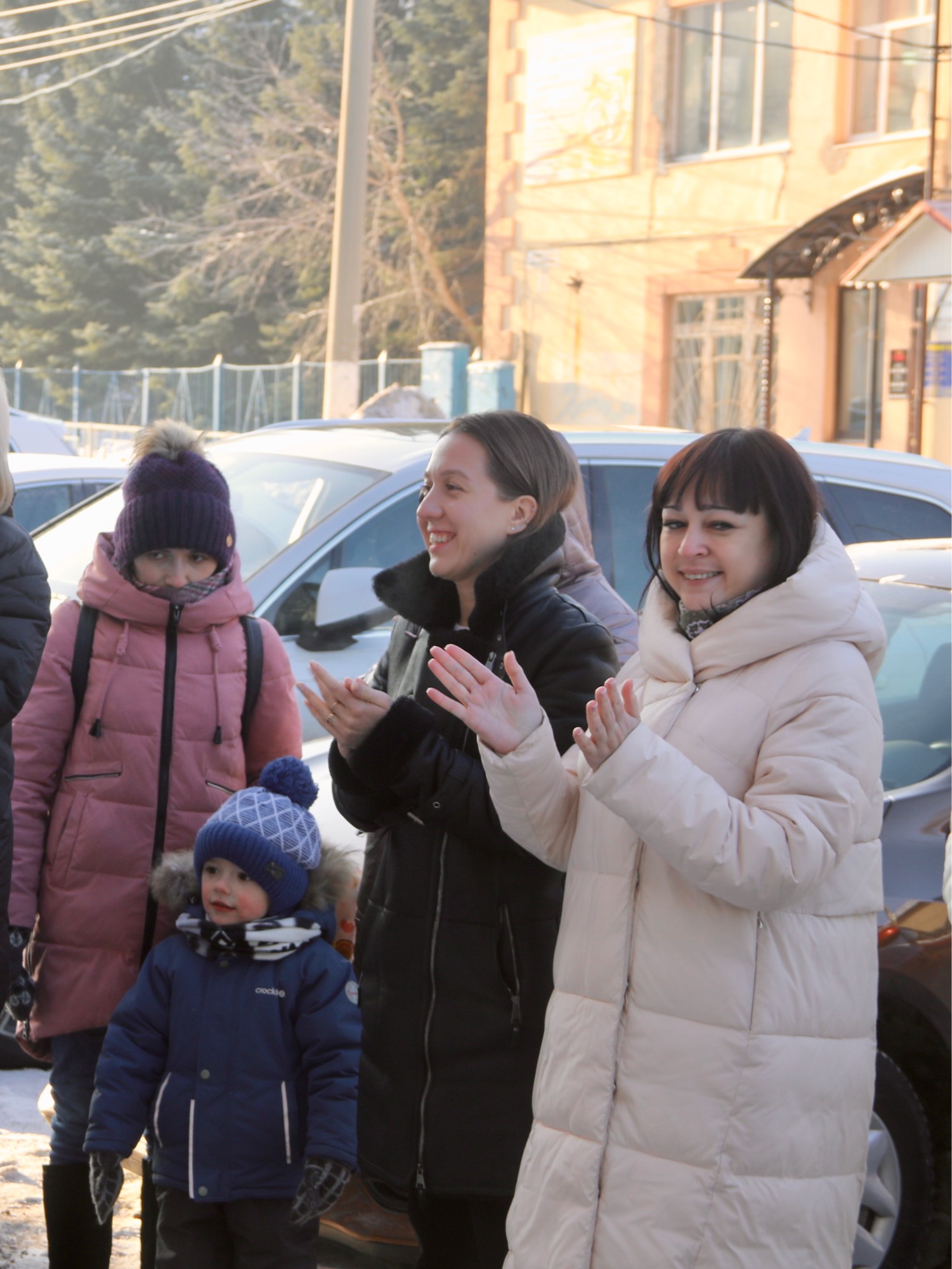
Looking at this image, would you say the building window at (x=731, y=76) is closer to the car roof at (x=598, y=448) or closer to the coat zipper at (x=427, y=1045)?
the car roof at (x=598, y=448)

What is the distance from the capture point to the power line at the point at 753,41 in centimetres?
1791

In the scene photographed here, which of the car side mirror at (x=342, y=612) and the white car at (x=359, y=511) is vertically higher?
the white car at (x=359, y=511)

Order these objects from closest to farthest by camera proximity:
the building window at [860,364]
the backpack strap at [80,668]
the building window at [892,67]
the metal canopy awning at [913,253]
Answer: the backpack strap at [80,668], the metal canopy awning at [913,253], the building window at [892,67], the building window at [860,364]

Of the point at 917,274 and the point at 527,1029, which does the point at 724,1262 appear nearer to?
the point at 527,1029

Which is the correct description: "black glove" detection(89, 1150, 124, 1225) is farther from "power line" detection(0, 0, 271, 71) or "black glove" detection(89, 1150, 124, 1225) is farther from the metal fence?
the metal fence

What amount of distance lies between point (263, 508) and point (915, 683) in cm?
262

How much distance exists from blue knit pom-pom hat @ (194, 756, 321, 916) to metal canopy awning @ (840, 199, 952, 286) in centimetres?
1060

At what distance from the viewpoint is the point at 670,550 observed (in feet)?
8.66

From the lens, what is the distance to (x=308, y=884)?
10.1ft

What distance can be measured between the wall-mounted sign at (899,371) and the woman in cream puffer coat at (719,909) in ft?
Answer: 50.2

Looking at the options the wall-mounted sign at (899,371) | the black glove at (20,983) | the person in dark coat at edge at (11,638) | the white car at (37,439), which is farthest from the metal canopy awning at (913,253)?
the black glove at (20,983)

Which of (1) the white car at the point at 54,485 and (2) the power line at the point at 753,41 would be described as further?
(2) the power line at the point at 753,41

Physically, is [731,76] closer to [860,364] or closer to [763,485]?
[860,364]

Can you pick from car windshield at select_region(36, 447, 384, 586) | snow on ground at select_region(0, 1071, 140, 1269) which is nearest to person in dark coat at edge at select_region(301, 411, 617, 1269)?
snow on ground at select_region(0, 1071, 140, 1269)
